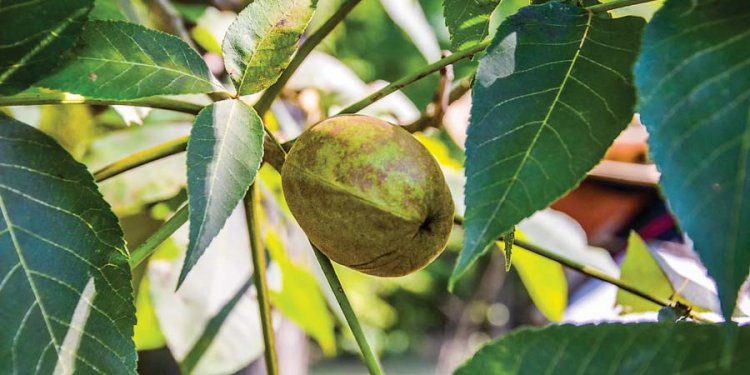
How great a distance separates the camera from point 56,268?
575mm

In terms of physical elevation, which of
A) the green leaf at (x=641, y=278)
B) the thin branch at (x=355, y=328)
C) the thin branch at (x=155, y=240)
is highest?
the thin branch at (x=155, y=240)

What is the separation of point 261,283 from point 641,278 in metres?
0.46

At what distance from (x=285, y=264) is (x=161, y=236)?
23.7 inches

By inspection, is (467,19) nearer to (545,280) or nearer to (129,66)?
(129,66)

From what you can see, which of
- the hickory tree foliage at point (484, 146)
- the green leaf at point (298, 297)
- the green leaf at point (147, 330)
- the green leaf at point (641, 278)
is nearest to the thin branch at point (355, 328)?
the hickory tree foliage at point (484, 146)

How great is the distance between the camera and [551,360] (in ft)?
1.70

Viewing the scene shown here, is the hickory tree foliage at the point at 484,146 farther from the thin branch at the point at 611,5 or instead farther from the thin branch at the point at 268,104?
the thin branch at the point at 268,104

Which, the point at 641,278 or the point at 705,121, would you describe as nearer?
the point at 705,121

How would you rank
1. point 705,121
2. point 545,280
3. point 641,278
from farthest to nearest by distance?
point 545,280 < point 641,278 < point 705,121

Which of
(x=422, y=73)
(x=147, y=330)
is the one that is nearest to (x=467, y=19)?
(x=422, y=73)

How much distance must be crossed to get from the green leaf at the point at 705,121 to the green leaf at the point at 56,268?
394 millimetres

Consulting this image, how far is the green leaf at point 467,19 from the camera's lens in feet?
2.20

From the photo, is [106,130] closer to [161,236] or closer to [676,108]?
[161,236]

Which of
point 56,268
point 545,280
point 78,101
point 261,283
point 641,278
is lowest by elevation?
point 545,280
